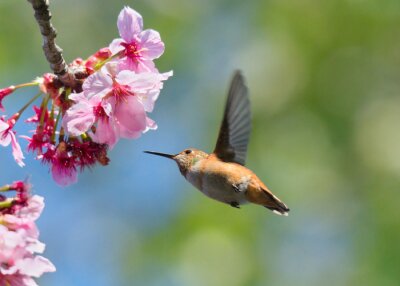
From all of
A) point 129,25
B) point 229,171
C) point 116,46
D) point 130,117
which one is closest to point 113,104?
point 130,117

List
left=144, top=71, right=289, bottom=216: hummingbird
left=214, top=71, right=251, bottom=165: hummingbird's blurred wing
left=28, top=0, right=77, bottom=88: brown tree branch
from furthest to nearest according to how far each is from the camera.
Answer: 1. left=144, top=71, right=289, bottom=216: hummingbird
2. left=214, top=71, right=251, bottom=165: hummingbird's blurred wing
3. left=28, top=0, right=77, bottom=88: brown tree branch

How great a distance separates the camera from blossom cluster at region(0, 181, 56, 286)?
2021 millimetres

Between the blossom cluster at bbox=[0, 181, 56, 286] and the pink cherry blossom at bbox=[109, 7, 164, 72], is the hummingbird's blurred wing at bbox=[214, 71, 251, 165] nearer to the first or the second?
the pink cherry blossom at bbox=[109, 7, 164, 72]

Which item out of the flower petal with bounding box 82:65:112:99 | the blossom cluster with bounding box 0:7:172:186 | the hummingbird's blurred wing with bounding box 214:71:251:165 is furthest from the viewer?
the hummingbird's blurred wing with bounding box 214:71:251:165

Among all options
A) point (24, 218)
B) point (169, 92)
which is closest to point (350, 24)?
point (169, 92)

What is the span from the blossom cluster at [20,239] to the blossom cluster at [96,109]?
40 cm

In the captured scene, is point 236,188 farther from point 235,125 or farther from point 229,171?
point 235,125

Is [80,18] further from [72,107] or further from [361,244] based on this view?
[72,107]

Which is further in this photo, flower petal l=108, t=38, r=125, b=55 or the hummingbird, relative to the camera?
the hummingbird

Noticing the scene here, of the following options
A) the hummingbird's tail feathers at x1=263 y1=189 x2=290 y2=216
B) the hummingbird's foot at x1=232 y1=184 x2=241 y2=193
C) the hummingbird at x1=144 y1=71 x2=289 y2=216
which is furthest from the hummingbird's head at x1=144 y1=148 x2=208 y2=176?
the hummingbird's tail feathers at x1=263 y1=189 x2=290 y2=216

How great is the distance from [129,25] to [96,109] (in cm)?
43

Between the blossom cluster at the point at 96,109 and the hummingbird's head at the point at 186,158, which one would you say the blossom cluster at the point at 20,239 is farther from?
the hummingbird's head at the point at 186,158

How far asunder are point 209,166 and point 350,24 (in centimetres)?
518

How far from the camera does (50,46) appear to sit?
2408mm
